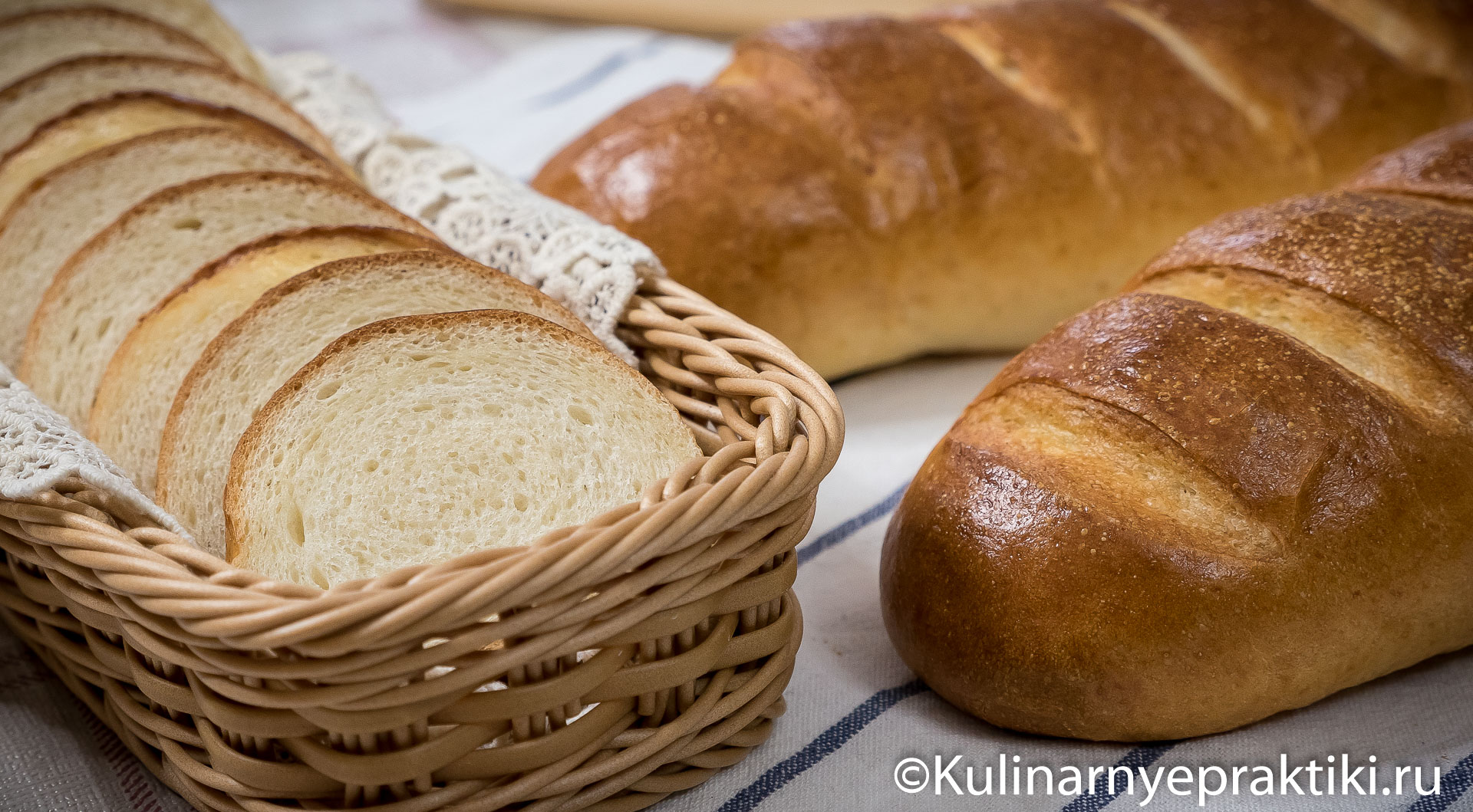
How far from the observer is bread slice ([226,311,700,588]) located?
129cm

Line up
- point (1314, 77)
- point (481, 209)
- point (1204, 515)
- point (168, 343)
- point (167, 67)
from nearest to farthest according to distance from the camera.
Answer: point (1204, 515) → point (168, 343) → point (481, 209) → point (167, 67) → point (1314, 77)

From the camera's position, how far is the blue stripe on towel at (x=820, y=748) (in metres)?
1.33

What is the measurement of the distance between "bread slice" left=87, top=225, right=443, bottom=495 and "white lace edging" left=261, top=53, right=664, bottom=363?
26cm

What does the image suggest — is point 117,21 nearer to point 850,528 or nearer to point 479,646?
point 850,528

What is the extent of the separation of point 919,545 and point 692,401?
0.31 m

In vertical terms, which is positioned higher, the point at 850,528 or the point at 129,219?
the point at 129,219

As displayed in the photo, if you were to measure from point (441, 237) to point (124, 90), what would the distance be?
0.57 m

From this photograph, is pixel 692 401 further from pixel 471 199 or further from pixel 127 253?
pixel 127 253

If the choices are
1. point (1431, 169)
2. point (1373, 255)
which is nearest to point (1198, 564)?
point (1373, 255)

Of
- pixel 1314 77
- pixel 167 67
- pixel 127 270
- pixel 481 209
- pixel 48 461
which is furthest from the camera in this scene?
pixel 1314 77

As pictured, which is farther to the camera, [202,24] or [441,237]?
[202,24]

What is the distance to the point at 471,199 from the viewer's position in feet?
6.43

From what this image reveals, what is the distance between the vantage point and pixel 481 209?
192 cm

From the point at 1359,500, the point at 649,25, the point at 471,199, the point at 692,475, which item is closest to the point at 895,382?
the point at 471,199
